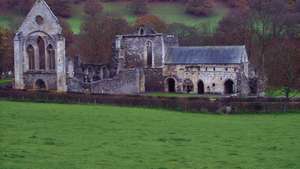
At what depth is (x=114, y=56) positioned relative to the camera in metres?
60.8

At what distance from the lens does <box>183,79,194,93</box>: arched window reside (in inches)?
2288

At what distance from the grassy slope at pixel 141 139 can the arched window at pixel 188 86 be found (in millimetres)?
Result: 21028

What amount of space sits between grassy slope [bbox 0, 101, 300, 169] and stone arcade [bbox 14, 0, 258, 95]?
16.3 meters

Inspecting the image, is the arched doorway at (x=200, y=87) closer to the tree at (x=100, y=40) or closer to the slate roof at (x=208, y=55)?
the slate roof at (x=208, y=55)

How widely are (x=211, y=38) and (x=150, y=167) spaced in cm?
6354

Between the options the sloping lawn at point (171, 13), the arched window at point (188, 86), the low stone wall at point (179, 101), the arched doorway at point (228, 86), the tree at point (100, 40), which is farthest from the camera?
the sloping lawn at point (171, 13)

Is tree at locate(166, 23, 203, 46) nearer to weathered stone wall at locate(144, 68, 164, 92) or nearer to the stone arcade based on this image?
the stone arcade

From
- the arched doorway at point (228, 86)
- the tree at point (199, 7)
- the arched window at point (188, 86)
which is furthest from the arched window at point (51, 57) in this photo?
the tree at point (199, 7)

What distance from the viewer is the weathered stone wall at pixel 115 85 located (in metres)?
50.3

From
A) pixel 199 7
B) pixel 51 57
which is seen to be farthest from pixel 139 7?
pixel 51 57

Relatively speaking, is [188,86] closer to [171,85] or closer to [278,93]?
[171,85]

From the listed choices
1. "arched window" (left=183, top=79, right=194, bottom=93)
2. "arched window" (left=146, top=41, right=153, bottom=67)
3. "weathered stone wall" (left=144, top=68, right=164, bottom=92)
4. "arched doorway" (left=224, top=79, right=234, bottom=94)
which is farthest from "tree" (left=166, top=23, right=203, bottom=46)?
"arched doorway" (left=224, top=79, right=234, bottom=94)

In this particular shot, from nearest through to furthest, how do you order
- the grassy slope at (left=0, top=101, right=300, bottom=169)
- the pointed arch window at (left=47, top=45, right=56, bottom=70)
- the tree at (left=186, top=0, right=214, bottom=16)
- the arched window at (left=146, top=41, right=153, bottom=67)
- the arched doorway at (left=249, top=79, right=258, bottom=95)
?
the grassy slope at (left=0, top=101, right=300, bottom=169), the pointed arch window at (left=47, top=45, right=56, bottom=70), the arched doorway at (left=249, top=79, right=258, bottom=95), the arched window at (left=146, top=41, right=153, bottom=67), the tree at (left=186, top=0, right=214, bottom=16)

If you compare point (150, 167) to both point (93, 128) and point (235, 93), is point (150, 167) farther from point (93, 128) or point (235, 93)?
point (235, 93)
